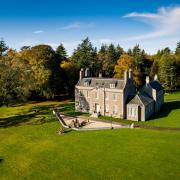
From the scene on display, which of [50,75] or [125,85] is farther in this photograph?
[50,75]

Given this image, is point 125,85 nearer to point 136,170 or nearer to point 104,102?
point 104,102

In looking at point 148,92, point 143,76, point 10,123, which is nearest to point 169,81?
point 143,76

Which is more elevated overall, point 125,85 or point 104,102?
point 125,85

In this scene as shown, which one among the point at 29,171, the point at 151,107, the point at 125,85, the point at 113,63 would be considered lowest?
the point at 29,171

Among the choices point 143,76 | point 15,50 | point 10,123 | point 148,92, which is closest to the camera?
point 10,123

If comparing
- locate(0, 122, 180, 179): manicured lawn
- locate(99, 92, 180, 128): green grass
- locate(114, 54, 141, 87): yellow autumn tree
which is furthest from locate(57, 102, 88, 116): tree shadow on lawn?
locate(114, 54, 141, 87): yellow autumn tree

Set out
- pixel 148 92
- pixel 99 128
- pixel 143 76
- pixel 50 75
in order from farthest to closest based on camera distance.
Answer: pixel 143 76 → pixel 50 75 → pixel 148 92 → pixel 99 128

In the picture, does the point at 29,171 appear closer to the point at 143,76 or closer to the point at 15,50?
the point at 15,50
